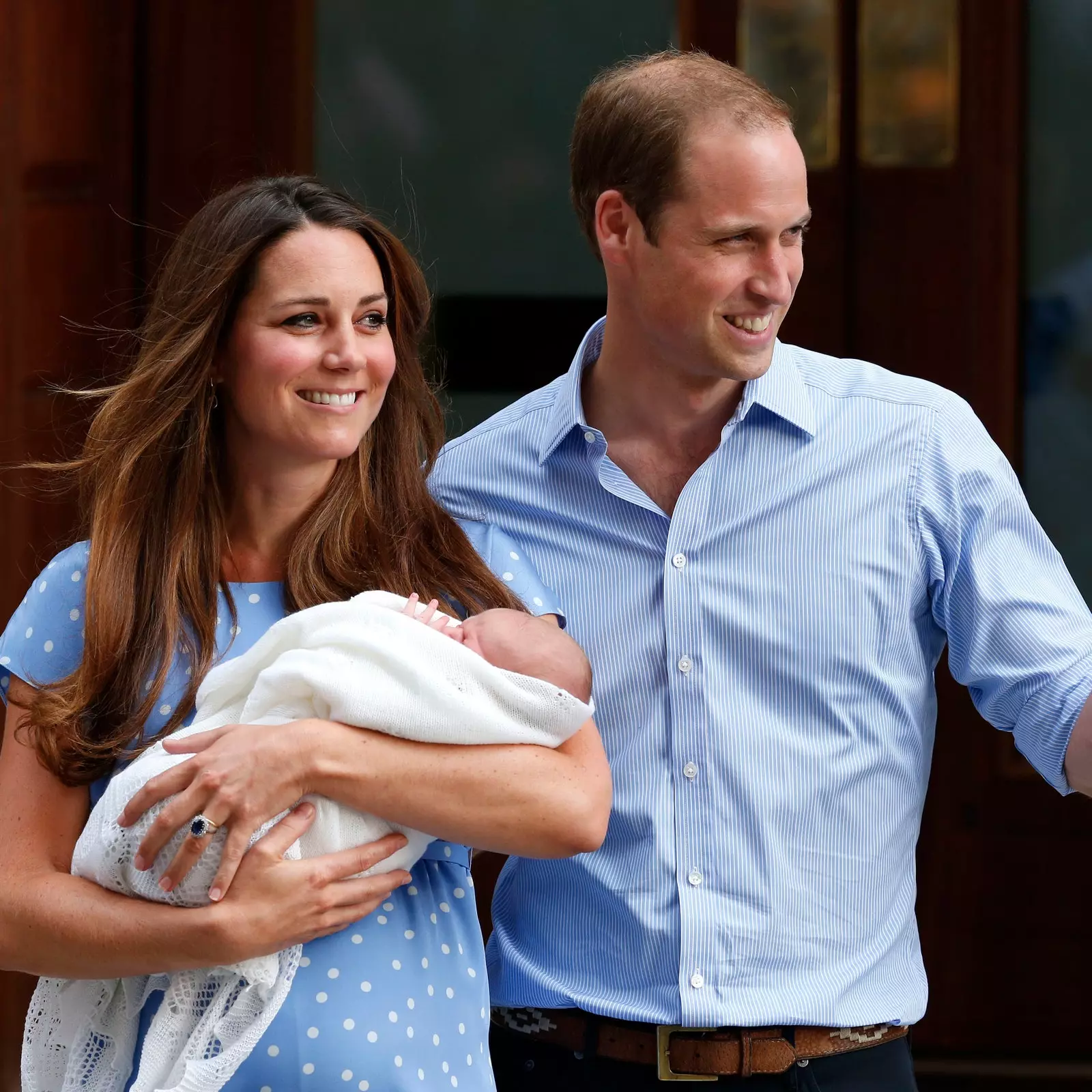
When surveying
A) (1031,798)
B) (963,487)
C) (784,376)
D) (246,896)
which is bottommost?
(1031,798)

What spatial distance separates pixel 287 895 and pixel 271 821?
0.08 meters

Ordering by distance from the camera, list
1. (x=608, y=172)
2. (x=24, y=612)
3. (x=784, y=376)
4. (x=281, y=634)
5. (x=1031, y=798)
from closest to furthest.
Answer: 1. (x=281, y=634)
2. (x=24, y=612)
3. (x=784, y=376)
4. (x=608, y=172)
5. (x=1031, y=798)

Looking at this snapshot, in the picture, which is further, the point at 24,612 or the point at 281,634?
the point at 24,612

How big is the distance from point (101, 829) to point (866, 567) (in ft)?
3.09

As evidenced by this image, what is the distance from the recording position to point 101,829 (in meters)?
1.71

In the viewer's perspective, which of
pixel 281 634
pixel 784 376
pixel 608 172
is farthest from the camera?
pixel 608 172

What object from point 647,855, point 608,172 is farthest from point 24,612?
point 608,172

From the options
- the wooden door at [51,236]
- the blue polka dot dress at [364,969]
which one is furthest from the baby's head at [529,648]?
the wooden door at [51,236]

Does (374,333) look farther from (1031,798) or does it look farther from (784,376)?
(1031,798)

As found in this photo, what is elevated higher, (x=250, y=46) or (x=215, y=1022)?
(x=250, y=46)

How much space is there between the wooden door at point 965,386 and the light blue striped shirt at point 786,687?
1.16 m

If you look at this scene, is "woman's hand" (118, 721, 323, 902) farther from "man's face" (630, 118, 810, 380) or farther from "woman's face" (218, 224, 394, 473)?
"man's face" (630, 118, 810, 380)

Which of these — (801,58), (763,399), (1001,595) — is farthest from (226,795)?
(801,58)

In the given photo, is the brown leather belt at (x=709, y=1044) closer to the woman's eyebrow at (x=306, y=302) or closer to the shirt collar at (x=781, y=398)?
the shirt collar at (x=781, y=398)
